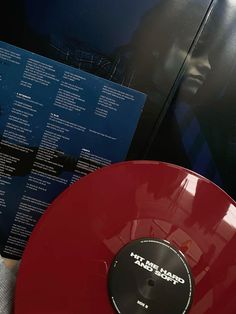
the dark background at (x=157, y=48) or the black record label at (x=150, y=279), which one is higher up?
the dark background at (x=157, y=48)

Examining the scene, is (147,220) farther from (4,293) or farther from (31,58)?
(31,58)

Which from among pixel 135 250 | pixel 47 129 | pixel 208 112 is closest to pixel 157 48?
pixel 208 112

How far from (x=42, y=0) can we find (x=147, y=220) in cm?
62

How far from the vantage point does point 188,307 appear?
687 mm

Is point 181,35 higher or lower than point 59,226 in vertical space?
higher

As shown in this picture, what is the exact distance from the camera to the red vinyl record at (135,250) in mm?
692

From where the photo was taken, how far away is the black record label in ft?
2.26

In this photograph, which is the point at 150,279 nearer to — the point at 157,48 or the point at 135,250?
A: the point at 135,250

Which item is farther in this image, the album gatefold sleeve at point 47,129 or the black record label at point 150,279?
the album gatefold sleeve at point 47,129

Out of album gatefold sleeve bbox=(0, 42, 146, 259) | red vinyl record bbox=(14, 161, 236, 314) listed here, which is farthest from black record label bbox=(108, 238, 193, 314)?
album gatefold sleeve bbox=(0, 42, 146, 259)

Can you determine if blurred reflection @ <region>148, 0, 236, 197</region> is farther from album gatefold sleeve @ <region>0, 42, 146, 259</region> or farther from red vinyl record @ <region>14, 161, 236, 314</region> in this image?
red vinyl record @ <region>14, 161, 236, 314</region>

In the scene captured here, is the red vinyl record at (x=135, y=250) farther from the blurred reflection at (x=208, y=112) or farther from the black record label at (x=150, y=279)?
the blurred reflection at (x=208, y=112)

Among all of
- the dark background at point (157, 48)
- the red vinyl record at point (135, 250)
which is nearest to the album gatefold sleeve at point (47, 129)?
the dark background at point (157, 48)

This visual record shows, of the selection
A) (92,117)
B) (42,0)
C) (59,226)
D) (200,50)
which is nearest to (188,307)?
(59,226)
